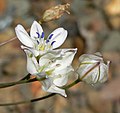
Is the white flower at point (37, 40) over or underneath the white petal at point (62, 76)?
over

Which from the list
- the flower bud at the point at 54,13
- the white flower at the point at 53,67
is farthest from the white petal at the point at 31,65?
the flower bud at the point at 54,13

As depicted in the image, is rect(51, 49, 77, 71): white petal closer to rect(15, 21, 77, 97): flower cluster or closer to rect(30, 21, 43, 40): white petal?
rect(15, 21, 77, 97): flower cluster

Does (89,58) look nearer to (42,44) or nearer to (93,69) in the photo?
(93,69)

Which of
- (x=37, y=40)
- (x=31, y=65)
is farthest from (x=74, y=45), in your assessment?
(x=31, y=65)

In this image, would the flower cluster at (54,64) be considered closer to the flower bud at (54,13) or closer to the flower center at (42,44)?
the flower center at (42,44)

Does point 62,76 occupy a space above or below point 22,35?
below

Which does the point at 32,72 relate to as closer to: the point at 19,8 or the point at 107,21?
the point at 19,8

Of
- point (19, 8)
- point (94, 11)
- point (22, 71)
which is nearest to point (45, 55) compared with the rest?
point (22, 71)

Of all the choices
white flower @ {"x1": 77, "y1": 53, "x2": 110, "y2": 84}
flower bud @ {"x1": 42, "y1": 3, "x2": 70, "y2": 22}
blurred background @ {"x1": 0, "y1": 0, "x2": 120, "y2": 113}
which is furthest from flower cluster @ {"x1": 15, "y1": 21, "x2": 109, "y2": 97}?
blurred background @ {"x1": 0, "y1": 0, "x2": 120, "y2": 113}
